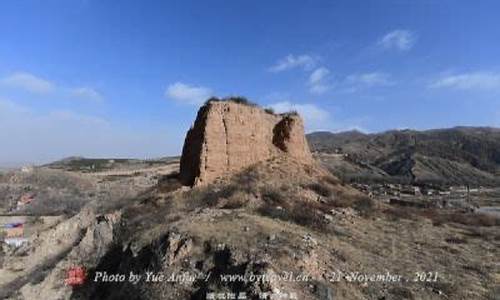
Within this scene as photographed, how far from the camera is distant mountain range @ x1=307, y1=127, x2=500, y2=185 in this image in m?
84.6

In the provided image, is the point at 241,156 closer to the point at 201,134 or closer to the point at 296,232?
the point at 201,134

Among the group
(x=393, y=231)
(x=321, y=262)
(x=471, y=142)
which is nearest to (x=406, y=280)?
(x=321, y=262)

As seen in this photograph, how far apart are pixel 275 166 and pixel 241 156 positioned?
1.73 metres

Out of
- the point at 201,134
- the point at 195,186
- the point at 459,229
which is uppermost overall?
the point at 201,134

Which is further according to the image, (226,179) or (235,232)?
(226,179)

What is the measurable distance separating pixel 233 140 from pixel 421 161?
88069mm

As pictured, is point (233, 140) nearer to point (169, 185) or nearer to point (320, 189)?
point (169, 185)

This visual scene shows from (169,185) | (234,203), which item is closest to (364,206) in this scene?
(234,203)

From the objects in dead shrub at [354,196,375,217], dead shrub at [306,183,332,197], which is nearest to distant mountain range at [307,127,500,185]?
dead shrub at [354,196,375,217]

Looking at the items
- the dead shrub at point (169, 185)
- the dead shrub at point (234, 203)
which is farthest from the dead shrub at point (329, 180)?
the dead shrub at point (169, 185)

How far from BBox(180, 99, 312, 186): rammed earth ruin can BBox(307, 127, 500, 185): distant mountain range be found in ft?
155

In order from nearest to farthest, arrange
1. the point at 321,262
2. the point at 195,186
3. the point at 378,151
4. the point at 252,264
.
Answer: the point at 252,264, the point at 321,262, the point at 195,186, the point at 378,151

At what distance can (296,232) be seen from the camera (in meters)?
15.0

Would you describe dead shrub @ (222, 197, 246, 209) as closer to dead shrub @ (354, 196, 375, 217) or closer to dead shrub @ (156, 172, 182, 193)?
dead shrub @ (156, 172, 182, 193)
